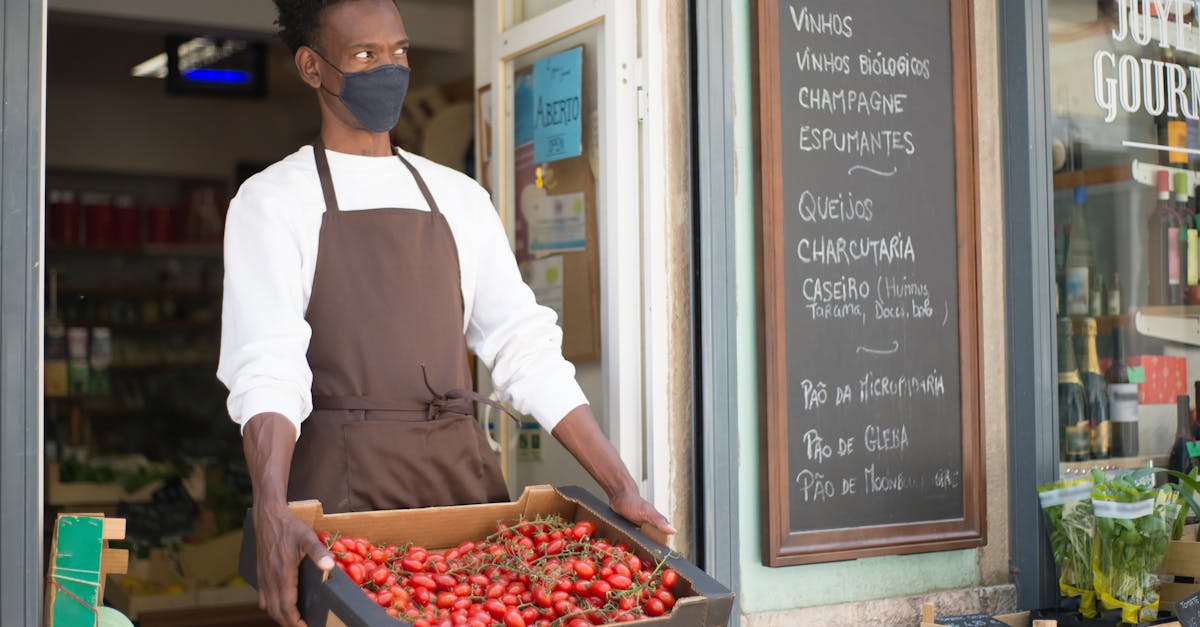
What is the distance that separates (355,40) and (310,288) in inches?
21.7

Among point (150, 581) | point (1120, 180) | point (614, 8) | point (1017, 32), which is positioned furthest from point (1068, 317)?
point (150, 581)

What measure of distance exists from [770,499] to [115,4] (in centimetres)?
444

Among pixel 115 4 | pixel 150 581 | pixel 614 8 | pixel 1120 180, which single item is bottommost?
pixel 150 581

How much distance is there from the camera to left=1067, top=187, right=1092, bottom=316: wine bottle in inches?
169

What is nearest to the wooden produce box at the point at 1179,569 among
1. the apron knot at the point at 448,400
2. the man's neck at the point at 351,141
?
the apron knot at the point at 448,400

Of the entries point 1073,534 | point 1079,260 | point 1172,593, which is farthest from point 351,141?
point 1172,593

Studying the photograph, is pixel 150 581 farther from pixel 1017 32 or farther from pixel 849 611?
pixel 1017 32

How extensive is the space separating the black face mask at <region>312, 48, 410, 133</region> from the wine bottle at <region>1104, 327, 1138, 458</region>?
266 cm

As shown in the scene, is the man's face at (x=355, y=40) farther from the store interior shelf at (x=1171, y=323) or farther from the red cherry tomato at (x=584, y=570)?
the store interior shelf at (x=1171, y=323)

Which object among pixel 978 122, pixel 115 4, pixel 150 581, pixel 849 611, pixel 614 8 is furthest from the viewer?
pixel 115 4

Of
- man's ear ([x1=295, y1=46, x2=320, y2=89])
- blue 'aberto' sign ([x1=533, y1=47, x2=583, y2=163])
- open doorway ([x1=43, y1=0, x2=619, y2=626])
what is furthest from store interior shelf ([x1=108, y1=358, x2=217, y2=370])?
man's ear ([x1=295, y1=46, x2=320, y2=89])

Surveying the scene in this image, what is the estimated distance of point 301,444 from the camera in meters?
2.80

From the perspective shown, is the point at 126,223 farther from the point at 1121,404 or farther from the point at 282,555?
the point at 282,555

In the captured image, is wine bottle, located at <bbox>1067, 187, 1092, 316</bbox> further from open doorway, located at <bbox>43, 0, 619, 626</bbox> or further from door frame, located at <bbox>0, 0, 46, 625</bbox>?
door frame, located at <bbox>0, 0, 46, 625</bbox>
